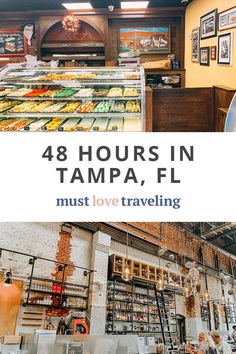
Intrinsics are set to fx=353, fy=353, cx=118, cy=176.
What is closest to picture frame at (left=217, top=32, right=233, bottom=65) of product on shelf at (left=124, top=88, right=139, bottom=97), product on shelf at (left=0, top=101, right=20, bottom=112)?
product on shelf at (left=124, top=88, right=139, bottom=97)

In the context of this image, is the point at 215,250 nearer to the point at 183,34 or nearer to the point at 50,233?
the point at 50,233

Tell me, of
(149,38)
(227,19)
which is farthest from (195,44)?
(227,19)

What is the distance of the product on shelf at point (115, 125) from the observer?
2952 millimetres

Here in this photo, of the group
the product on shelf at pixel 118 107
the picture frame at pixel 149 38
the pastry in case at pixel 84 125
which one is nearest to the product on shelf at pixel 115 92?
the product on shelf at pixel 118 107

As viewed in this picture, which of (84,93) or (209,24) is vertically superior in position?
(209,24)

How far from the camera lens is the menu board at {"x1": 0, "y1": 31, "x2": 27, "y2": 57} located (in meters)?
7.47

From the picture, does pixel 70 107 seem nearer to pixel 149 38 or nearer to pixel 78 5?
pixel 78 5

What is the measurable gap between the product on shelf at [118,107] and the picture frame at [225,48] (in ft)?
6.43

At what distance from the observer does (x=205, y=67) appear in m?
5.75

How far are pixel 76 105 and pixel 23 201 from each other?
1776mm

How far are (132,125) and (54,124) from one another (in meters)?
0.69

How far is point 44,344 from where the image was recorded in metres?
2.63

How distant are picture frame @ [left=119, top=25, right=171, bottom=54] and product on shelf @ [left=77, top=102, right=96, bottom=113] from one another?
4.42m

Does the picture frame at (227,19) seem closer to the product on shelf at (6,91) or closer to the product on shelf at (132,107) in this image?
the product on shelf at (132,107)
